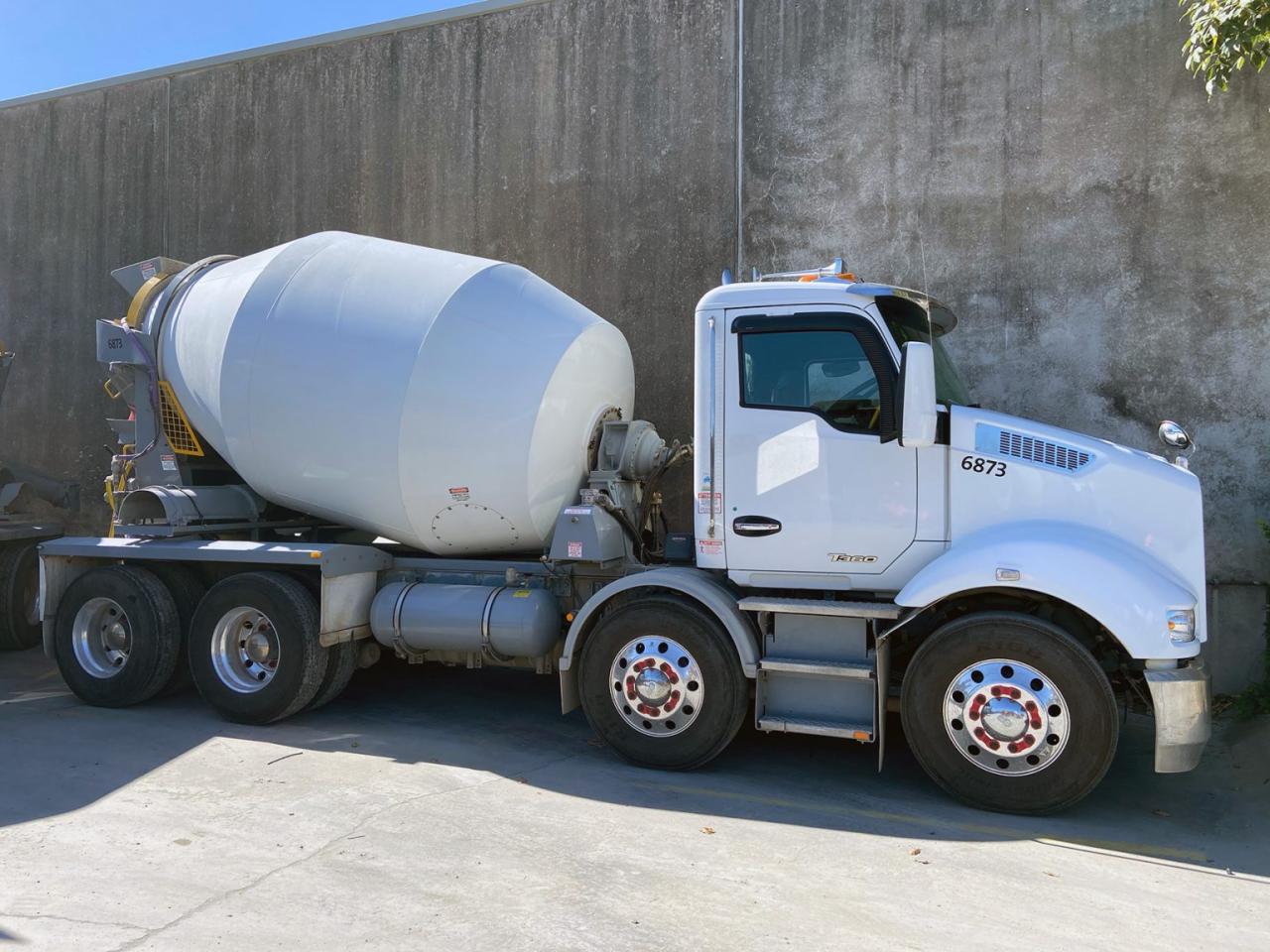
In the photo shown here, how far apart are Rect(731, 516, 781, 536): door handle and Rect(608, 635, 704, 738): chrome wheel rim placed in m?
0.81

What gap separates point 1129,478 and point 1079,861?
6.71 ft

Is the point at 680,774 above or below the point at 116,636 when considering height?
below

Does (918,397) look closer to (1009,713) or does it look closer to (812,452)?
(812,452)

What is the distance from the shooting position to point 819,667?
18.3ft

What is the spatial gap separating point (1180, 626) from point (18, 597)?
10.4 meters

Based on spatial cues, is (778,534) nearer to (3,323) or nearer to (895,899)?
(895,899)

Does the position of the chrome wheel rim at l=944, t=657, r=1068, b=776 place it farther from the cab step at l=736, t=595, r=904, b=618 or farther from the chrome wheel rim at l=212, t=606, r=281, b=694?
the chrome wheel rim at l=212, t=606, r=281, b=694

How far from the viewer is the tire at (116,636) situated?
7238mm

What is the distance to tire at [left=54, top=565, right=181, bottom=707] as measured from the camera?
7.24m

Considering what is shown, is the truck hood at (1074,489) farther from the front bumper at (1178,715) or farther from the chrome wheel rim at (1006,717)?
the chrome wheel rim at (1006,717)

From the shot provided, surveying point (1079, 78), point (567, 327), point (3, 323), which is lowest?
point (567, 327)

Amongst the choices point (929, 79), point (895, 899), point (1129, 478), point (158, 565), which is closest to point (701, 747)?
point (895, 899)

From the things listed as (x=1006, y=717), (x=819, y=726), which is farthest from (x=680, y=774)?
(x=1006, y=717)

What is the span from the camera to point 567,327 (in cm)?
688
